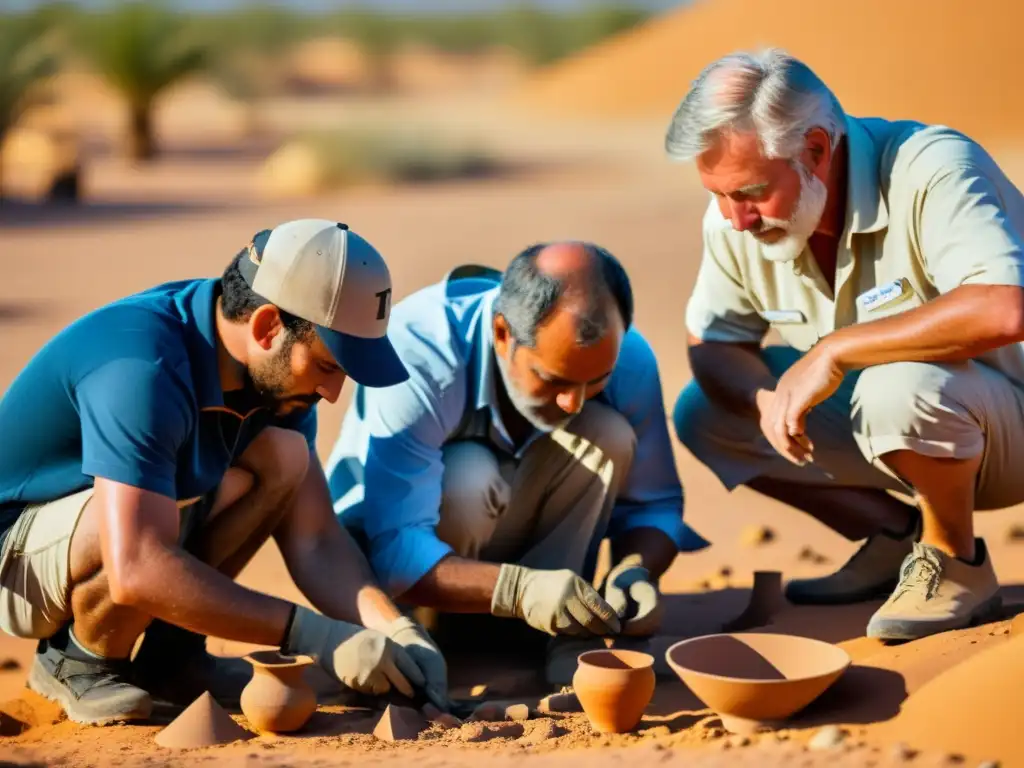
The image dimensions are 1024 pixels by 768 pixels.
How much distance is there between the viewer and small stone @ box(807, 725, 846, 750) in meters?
3.14

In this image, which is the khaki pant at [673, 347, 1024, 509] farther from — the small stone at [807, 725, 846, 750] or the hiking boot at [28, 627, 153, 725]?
the hiking boot at [28, 627, 153, 725]

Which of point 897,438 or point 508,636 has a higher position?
Result: point 897,438

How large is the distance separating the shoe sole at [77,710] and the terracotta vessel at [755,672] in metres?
1.44

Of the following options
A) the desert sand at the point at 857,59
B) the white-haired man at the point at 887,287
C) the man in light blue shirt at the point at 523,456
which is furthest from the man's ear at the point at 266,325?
the desert sand at the point at 857,59

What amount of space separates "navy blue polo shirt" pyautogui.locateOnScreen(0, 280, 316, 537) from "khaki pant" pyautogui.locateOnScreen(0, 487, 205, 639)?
2.5 inches

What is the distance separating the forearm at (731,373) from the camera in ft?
14.9

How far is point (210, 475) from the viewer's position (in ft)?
12.4

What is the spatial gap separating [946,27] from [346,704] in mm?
23044

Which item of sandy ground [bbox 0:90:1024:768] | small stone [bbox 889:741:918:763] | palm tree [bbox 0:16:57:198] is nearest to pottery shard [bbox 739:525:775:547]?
sandy ground [bbox 0:90:1024:768]

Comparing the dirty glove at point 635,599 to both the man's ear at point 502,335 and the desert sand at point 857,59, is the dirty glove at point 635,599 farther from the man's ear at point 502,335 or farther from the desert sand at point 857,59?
the desert sand at point 857,59

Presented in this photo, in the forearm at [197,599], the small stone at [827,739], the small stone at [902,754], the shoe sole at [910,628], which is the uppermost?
the forearm at [197,599]

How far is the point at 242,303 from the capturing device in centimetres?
371

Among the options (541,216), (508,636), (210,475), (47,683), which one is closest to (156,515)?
(210,475)

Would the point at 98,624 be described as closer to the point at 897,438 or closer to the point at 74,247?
the point at 897,438
